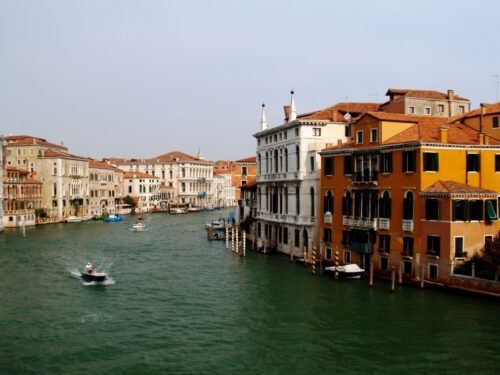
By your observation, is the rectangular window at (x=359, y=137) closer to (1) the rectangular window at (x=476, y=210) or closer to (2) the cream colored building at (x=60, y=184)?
(1) the rectangular window at (x=476, y=210)

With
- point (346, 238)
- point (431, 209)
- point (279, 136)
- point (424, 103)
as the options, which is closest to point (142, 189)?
point (279, 136)

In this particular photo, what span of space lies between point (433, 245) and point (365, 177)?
4.11 metres

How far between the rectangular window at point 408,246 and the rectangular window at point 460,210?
5.89 feet

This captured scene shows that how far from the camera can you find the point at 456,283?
60.2ft

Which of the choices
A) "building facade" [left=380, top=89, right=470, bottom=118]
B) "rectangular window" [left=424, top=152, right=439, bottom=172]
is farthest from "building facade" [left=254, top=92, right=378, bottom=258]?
"rectangular window" [left=424, top=152, right=439, bottom=172]

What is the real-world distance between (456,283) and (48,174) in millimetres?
48659

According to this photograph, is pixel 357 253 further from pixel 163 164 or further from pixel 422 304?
pixel 163 164

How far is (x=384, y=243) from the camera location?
69.3 ft

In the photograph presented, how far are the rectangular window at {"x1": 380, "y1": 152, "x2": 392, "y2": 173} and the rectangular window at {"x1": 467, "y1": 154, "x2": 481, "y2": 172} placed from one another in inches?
104

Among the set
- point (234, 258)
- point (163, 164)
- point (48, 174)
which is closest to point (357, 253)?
point (234, 258)

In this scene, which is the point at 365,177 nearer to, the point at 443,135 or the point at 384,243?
the point at 384,243

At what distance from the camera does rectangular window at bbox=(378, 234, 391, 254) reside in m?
20.9

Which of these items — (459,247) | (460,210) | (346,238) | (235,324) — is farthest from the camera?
(346,238)

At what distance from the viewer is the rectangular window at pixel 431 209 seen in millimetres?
19109
